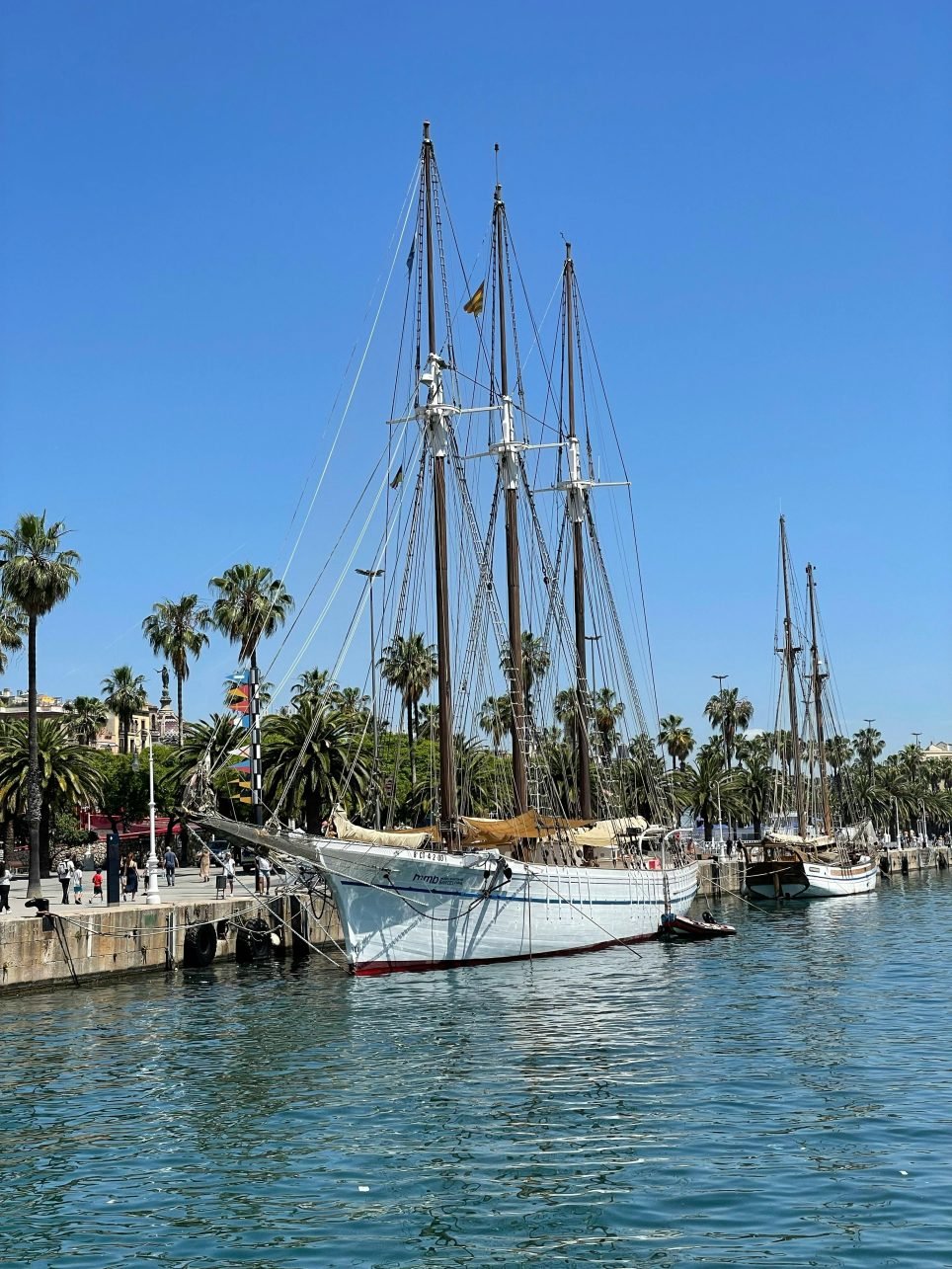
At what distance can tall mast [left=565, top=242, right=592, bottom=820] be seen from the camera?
59.6 metres

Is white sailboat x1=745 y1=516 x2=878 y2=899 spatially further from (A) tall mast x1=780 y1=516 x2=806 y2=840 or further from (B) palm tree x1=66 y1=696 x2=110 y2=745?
(B) palm tree x1=66 y1=696 x2=110 y2=745

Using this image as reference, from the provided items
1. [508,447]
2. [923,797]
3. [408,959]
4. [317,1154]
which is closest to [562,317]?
[508,447]

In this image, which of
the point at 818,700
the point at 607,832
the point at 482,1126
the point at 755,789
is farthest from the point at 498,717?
the point at 755,789

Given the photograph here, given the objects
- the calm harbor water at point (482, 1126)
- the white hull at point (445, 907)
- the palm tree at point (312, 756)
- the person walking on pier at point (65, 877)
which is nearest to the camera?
the calm harbor water at point (482, 1126)

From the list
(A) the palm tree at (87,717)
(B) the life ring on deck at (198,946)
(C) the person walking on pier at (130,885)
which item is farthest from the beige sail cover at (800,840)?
(A) the palm tree at (87,717)

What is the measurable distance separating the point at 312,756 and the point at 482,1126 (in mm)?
48008

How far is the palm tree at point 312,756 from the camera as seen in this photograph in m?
67.8

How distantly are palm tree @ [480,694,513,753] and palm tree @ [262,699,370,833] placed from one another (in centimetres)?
750

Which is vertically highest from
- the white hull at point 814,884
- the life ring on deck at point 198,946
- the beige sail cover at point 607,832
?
the beige sail cover at point 607,832

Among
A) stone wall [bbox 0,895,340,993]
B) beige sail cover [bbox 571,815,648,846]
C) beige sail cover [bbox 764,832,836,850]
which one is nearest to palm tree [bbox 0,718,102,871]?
stone wall [bbox 0,895,340,993]

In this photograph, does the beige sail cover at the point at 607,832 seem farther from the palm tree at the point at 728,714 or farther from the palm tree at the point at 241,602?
the palm tree at the point at 728,714

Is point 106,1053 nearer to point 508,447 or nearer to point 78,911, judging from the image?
point 78,911

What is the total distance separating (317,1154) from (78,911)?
87.7ft

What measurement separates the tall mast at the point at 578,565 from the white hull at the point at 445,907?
13.9 metres
